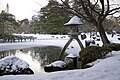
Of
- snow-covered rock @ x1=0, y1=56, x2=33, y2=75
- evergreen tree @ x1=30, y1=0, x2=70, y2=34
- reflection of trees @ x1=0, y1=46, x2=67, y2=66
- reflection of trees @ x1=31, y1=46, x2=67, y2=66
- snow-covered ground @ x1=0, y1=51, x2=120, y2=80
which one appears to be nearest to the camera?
snow-covered ground @ x1=0, y1=51, x2=120, y2=80

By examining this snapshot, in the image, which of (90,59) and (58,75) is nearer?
(58,75)

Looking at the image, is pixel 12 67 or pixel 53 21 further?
pixel 53 21

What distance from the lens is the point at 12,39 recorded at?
3353cm

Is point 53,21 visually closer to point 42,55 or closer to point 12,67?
point 42,55

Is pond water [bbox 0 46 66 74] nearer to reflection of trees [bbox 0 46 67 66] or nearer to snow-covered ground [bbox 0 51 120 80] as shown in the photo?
reflection of trees [bbox 0 46 67 66]

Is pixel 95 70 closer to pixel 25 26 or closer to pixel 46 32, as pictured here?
pixel 46 32

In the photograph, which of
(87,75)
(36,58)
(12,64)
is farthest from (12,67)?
(36,58)

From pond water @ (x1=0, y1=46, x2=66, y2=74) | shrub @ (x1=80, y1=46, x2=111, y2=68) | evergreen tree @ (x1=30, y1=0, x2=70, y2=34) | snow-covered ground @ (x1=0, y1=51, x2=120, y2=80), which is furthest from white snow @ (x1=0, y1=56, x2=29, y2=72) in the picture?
evergreen tree @ (x1=30, y1=0, x2=70, y2=34)

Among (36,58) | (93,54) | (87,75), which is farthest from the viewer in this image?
(36,58)

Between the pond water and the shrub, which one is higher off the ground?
the shrub

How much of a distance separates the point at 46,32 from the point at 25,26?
22615 mm

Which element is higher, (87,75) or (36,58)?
(87,75)

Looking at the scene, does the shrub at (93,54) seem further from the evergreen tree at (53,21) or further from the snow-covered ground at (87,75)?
the evergreen tree at (53,21)

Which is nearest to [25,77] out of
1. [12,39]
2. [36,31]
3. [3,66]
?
[3,66]
